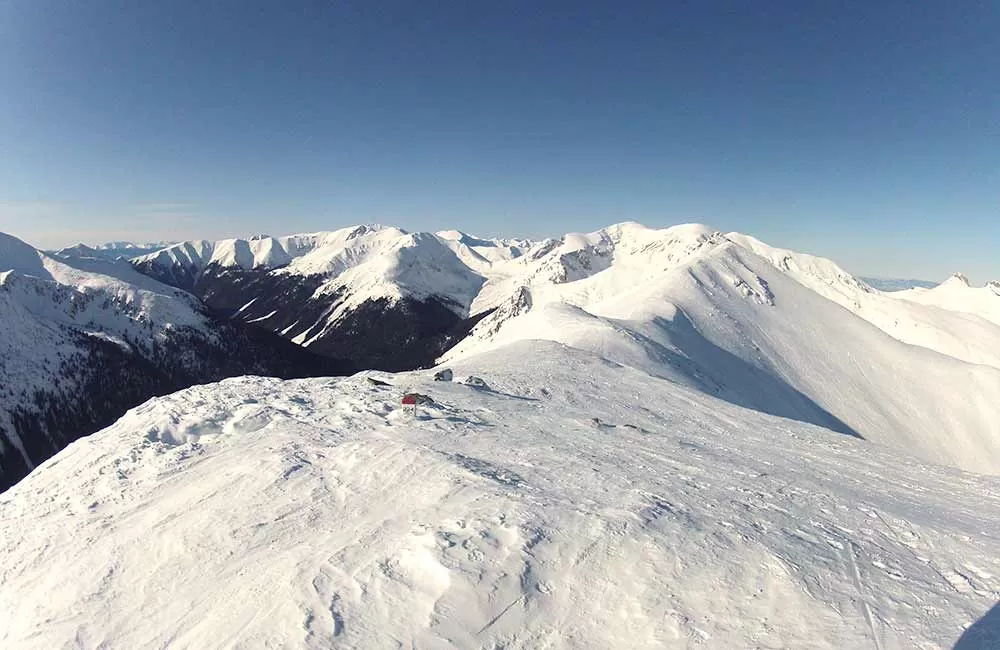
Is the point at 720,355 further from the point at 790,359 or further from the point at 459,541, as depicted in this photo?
the point at 459,541

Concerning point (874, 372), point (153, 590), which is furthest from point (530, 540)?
point (874, 372)

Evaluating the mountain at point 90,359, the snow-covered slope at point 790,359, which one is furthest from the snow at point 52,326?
the snow-covered slope at point 790,359

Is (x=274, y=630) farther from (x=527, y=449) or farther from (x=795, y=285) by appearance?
(x=795, y=285)

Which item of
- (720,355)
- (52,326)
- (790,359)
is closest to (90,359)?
A: (52,326)

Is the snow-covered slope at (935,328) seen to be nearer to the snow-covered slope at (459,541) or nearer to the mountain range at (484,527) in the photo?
the mountain range at (484,527)

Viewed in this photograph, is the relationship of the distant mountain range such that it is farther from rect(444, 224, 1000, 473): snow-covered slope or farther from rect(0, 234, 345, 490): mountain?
rect(0, 234, 345, 490): mountain

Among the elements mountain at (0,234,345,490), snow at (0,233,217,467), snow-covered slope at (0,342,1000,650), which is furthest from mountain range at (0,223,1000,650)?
snow at (0,233,217,467)
